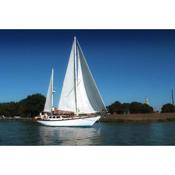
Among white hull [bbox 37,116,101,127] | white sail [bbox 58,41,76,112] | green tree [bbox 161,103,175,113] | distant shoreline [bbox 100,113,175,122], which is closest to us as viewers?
green tree [bbox 161,103,175,113]

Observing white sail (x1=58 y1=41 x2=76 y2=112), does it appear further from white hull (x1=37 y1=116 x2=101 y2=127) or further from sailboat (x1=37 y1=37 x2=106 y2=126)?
white hull (x1=37 y1=116 x2=101 y2=127)

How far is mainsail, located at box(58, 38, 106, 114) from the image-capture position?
31.7ft

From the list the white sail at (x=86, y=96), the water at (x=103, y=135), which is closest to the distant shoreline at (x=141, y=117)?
the water at (x=103, y=135)

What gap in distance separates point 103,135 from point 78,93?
231 centimetres

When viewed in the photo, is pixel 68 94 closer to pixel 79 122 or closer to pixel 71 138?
pixel 79 122

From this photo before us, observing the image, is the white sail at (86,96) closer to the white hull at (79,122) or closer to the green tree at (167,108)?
the white hull at (79,122)

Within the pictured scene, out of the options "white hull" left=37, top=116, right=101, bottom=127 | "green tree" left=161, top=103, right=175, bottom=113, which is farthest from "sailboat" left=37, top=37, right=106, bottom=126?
"green tree" left=161, top=103, right=175, bottom=113

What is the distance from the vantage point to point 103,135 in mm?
8430

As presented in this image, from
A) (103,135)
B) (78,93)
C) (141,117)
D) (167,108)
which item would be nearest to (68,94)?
(78,93)

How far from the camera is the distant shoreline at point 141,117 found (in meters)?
8.19

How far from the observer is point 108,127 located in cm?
1016

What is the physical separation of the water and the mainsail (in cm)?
66
